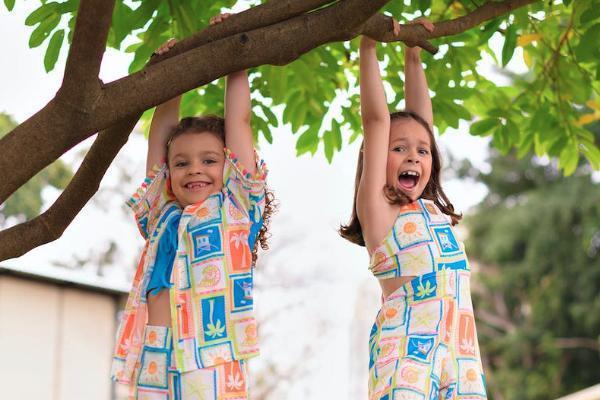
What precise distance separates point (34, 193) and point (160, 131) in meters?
15.2

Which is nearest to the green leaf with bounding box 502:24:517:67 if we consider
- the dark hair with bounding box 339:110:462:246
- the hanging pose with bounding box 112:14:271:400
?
the dark hair with bounding box 339:110:462:246

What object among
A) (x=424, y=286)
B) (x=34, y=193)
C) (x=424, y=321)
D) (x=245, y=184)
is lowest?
(x=424, y=321)

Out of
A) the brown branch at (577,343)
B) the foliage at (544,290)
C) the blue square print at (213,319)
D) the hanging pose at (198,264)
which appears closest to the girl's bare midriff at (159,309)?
the hanging pose at (198,264)

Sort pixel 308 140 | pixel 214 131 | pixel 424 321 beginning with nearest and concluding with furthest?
pixel 424 321, pixel 214 131, pixel 308 140

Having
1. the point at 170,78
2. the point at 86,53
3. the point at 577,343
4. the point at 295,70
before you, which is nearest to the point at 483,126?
the point at 295,70

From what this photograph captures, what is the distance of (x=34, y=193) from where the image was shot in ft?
58.6

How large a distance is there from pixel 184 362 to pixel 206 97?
1.53 meters

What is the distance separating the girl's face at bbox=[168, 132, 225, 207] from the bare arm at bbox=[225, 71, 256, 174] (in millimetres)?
47

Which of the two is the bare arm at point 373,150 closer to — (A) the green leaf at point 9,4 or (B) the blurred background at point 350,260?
(A) the green leaf at point 9,4

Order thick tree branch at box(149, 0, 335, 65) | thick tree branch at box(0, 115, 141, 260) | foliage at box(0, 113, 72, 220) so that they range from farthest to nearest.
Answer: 1. foliage at box(0, 113, 72, 220)
2. thick tree branch at box(0, 115, 141, 260)
3. thick tree branch at box(149, 0, 335, 65)

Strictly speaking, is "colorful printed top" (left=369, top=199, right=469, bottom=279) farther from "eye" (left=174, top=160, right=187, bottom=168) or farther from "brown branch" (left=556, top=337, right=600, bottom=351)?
"brown branch" (left=556, top=337, right=600, bottom=351)

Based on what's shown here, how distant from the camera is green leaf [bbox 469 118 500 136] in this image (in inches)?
169

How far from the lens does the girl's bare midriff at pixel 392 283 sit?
304 centimetres

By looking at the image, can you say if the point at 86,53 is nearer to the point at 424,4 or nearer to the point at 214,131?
the point at 214,131
